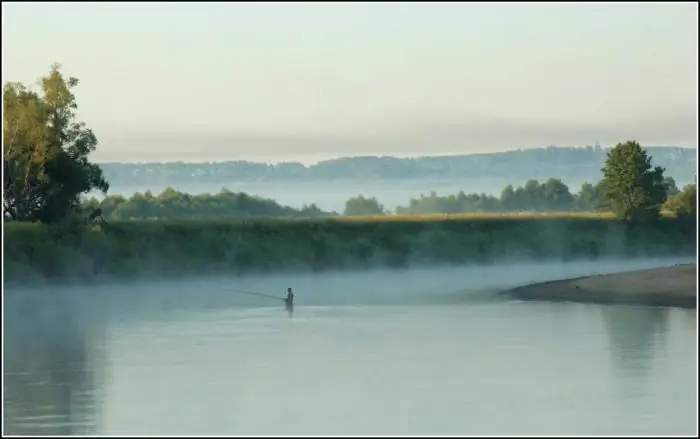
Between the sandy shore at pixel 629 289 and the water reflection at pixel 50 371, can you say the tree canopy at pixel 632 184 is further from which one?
the water reflection at pixel 50 371

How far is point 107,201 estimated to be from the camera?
96.5 metres

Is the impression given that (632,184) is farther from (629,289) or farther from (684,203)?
(629,289)

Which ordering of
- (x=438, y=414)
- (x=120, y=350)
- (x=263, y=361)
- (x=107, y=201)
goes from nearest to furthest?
(x=438, y=414) < (x=263, y=361) < (x=120, y=350) < (x=107, y=201)

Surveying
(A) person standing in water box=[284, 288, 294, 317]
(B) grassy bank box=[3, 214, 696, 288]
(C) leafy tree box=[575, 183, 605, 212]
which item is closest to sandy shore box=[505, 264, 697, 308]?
(A) person standing in water box=[284, 288, 294, 317]

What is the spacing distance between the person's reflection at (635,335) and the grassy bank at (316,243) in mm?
25367

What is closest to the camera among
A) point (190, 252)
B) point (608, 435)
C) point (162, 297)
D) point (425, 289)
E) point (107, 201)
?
point (608, 435)

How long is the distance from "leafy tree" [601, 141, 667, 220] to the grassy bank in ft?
3.35

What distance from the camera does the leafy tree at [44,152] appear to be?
7081cm

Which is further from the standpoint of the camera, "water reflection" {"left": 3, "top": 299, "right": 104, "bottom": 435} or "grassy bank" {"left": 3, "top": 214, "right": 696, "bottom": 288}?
"grassy bank" {"left": 3, "top": 214, "right": 696, "bottom": 288}

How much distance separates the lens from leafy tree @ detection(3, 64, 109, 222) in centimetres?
7081

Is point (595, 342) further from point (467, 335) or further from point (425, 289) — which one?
point (425, 289)

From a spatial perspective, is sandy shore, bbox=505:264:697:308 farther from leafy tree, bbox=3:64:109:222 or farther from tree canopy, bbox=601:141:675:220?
tree canopy, bbox=601:141:675:220

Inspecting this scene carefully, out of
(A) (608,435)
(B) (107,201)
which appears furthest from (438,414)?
(B) (107,201)

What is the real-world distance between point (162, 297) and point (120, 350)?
77.4 ft
